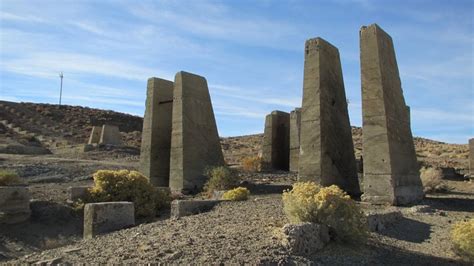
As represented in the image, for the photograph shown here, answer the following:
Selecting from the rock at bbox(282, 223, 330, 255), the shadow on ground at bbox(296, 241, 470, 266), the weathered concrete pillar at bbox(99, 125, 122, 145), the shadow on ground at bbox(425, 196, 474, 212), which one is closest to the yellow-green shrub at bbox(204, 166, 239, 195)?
the shadow on ground at bbox(425, 196, 474, 212)

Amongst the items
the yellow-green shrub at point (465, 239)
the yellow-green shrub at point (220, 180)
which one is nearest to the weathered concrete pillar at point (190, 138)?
the yellow-green shrub at point (220, 180)

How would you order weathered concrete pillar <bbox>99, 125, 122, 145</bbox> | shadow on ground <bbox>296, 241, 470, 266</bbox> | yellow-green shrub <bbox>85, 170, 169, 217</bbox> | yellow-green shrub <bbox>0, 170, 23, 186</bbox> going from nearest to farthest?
shadow on ground <bbox>296, 241, 470, 266</bbox> → yellow-green shrub <bbox>85, 170, 169, 217</bbox> → yellow-green shrub <bbox>0, 170, 23, 186</bbox> → weathered concrete pillar <bbox>99, 125, 122, 145</bbox>

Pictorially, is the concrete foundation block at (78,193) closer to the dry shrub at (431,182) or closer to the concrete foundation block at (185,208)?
the concrete foundation block at (185,208)

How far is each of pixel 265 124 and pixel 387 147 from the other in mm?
11139

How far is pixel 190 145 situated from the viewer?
1781 centimetres

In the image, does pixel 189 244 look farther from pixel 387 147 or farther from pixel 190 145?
pixel 190 145

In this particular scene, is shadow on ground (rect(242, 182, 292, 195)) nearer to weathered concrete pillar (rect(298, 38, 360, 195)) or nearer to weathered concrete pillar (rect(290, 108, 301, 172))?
weathered concrete pillar (rect(298, 38, 360, 195))

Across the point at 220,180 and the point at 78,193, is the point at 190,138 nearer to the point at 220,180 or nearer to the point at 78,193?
the point at 220,180

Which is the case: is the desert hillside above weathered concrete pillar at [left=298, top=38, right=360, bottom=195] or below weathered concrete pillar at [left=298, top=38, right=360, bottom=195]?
above

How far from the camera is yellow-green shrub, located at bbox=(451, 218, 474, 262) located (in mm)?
7652

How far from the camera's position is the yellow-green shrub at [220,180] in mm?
16453

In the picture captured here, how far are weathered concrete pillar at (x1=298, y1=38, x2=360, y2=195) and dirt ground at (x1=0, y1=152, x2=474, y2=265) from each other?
2.07m

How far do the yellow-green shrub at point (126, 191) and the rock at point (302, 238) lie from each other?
26.3 feet

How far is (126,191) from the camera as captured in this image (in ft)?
49.8
